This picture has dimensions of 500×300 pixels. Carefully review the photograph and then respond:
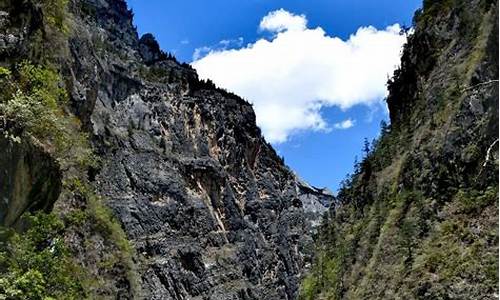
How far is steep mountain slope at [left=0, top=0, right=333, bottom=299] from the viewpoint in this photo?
96.3ft

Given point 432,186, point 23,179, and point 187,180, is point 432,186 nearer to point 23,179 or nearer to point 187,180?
point 23,179

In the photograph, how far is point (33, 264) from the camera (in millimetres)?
28219

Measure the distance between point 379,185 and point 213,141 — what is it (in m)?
68.2

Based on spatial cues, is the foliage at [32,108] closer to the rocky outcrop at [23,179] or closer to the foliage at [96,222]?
the rocky outcrop at [23,179]

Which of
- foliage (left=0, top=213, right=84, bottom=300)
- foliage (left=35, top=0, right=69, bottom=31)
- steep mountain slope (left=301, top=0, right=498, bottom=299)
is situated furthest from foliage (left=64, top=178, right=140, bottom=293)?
steep mountain slope (left=301, top=0, right=498, bottom=299)

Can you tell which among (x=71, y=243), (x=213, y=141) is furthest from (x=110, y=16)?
(x=71, y=243)

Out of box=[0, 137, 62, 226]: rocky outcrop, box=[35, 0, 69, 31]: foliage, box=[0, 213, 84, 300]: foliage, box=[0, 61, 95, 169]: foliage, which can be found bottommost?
box=[0, 213, 84, 300]: foliage

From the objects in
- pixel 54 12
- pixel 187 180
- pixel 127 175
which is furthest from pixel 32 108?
pixel 187 180

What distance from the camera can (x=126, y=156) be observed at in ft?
311

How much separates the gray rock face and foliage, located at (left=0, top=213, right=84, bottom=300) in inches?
1879

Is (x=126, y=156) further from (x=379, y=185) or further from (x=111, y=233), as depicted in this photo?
(x=379, y=185)

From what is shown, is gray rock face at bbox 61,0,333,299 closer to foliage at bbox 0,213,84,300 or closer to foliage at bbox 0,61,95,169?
foliage at bbox 0,61,95,169

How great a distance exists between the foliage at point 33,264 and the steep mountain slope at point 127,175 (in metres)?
0.08

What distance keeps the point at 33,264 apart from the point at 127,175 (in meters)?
65.3
